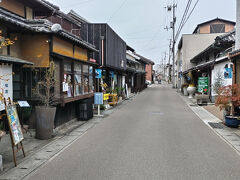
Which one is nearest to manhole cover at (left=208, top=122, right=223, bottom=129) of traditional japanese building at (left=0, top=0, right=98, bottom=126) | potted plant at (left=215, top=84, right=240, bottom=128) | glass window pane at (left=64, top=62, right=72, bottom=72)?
potted plant at (left=215, top=84, right=240, bottom=128)

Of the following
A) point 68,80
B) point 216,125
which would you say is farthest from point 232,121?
point 68,80

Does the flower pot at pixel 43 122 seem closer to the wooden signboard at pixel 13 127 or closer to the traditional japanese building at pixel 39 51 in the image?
the traditional japanese building at pixel 39 51

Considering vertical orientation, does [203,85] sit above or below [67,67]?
below

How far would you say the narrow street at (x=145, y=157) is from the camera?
17.8 ft

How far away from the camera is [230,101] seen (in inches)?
448

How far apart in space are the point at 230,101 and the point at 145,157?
6702 millimetres

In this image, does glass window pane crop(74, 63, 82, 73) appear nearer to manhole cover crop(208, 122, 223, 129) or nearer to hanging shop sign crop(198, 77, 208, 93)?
manhole cover crop(208, 122, 223, 129)

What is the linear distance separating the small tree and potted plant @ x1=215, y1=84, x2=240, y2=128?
25.5ft

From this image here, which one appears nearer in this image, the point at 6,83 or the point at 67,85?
the point at 6,83

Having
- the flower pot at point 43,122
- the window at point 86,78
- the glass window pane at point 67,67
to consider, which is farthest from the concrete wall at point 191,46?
the flower pot at point 43,122

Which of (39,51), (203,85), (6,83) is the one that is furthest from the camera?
(203,85)

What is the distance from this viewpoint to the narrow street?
5414 mm

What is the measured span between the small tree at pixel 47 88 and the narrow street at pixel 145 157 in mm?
1990

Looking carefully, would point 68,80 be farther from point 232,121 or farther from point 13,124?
point 232,121
